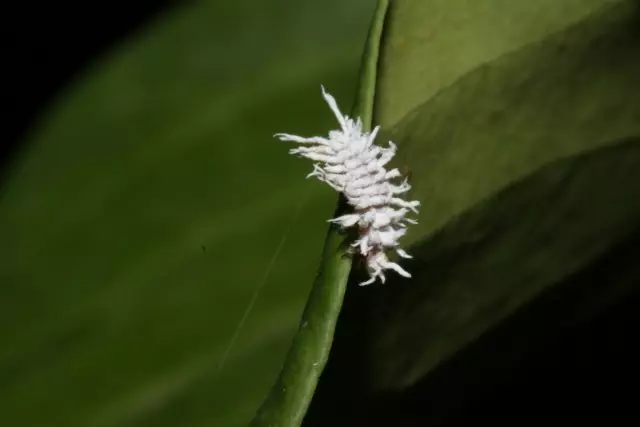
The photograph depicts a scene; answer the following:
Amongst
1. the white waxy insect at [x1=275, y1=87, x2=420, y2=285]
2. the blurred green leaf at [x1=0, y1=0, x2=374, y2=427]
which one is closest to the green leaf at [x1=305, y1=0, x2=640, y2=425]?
the white waxy insect at [x1=275, y1=87, x2=420, y2=285]

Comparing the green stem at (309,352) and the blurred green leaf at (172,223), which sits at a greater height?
the blurred green leaf at (172,223)

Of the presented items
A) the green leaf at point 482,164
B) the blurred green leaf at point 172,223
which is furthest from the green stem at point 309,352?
the blurred green leaf at point 172,223

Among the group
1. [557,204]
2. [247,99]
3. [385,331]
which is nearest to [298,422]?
[385,331]

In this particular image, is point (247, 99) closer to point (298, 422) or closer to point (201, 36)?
point (201, 36)

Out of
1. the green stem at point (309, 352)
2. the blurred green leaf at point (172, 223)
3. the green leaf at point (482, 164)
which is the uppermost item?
the blurred green leaf at point (172, 223)

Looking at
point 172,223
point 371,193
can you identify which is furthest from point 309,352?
point 172,223

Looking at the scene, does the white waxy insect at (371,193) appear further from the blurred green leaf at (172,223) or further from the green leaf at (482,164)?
the blurred green leaf at (172,223)

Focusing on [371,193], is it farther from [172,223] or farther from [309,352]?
[172,223]
